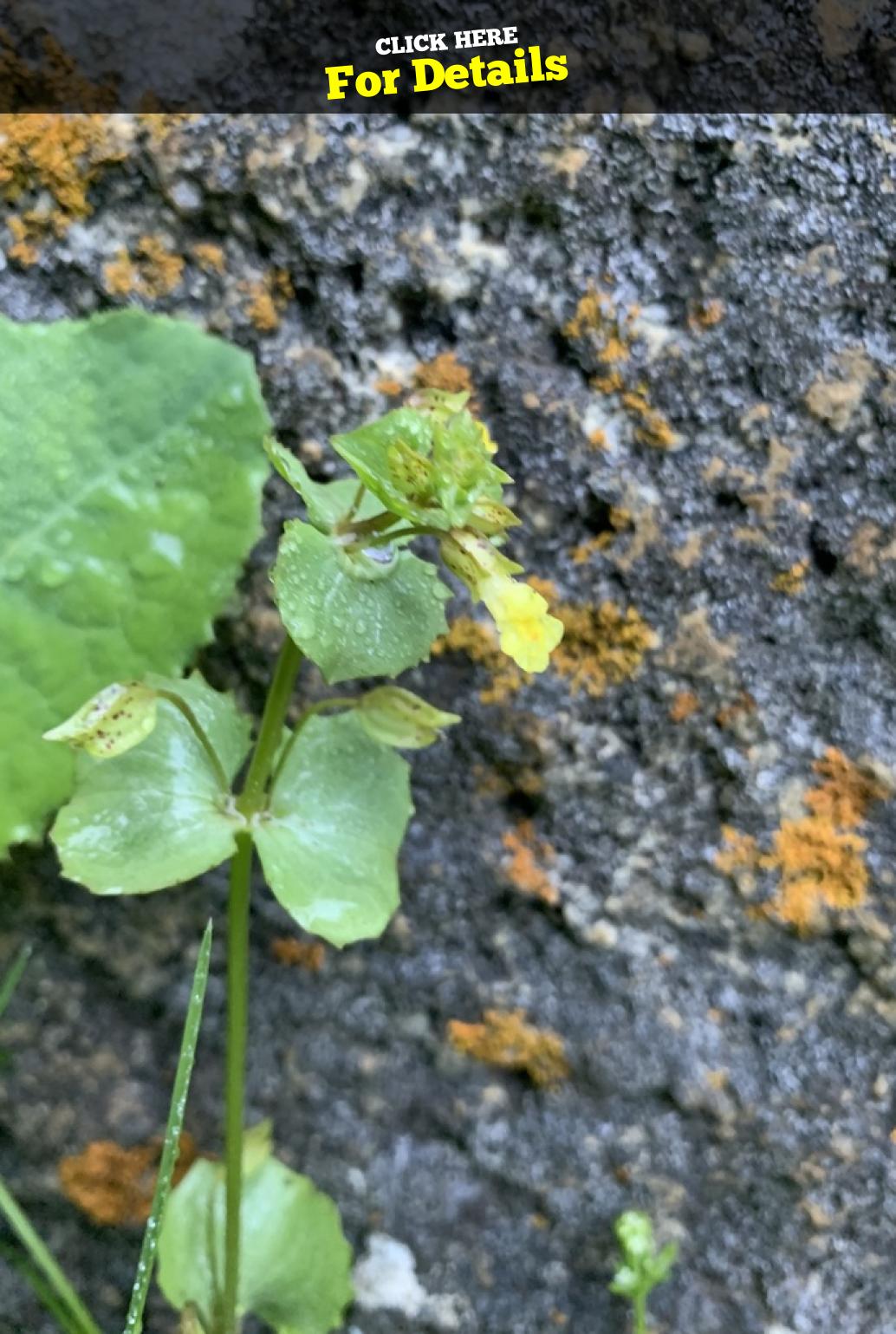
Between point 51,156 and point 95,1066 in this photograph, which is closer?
point 51,156

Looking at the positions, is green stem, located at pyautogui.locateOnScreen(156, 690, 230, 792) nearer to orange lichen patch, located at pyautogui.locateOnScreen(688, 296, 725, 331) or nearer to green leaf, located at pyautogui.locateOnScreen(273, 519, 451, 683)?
green leaf, located at pyautogui.locateOnScreen(273, 519, 451, 683)

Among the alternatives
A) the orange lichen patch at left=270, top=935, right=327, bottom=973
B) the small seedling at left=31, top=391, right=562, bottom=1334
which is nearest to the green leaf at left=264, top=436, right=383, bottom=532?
the small seedling at left=31, top=391, right=562, bottom=1334

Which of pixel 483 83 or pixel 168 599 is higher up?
pixel 483 83

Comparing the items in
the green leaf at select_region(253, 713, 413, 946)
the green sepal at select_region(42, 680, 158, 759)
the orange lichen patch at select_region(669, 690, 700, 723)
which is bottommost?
the green leaf at select_region(253, 713, 413, 946)

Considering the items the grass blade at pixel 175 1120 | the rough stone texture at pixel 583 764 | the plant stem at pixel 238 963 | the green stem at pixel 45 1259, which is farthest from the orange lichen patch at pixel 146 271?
the green stem at pixel 45 1259

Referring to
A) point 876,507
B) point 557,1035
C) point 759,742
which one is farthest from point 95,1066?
point 876,507

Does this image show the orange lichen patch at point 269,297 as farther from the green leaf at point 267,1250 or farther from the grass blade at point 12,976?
the green leaf at point 267,1250

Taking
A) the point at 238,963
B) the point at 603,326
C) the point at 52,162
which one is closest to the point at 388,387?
the point at 603,326

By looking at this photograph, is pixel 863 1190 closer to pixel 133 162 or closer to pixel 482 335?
pixel 482 335
